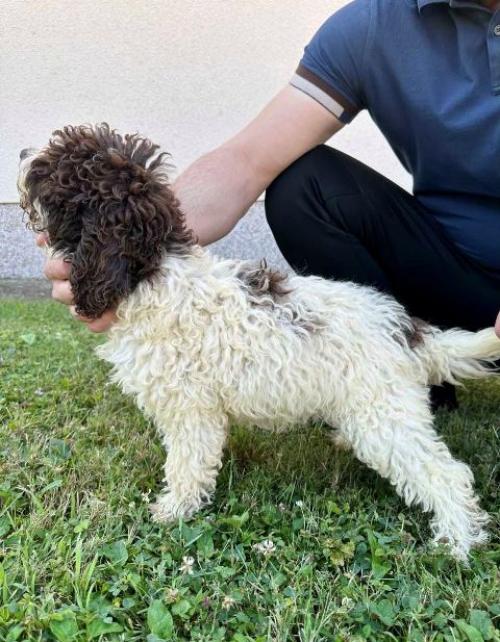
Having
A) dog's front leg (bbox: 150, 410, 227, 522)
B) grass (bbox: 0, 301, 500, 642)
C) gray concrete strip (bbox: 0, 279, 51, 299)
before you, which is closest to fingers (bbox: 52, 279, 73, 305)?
dog's front leg (bbox: 150, 410, 227, 522)

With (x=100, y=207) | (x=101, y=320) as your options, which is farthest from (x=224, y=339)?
(x=100, y=207)

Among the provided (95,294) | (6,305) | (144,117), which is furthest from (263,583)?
(144,117)

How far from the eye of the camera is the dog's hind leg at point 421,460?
88.5 inches

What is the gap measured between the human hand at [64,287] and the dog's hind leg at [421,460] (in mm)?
961

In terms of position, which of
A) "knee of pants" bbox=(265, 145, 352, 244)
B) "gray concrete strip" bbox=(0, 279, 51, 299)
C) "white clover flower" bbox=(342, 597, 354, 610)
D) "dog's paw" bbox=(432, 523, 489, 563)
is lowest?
"gray concrete strip" bbox=(0, 279, 51, 299)

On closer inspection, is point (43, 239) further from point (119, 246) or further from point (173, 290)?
point (173, 290)

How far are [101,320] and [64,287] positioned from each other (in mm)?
198

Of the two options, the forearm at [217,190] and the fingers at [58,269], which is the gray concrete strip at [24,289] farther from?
the fingers at [58,269]

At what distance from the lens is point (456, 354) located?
7.70ft

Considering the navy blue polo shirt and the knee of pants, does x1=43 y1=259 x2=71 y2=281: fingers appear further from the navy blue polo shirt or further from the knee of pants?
the navy blue polo shirt

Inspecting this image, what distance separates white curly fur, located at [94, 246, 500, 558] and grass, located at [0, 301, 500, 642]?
0.24 m

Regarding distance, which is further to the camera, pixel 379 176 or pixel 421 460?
pixel 379 176

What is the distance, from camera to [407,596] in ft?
6.52

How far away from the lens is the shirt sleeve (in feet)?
8.78
